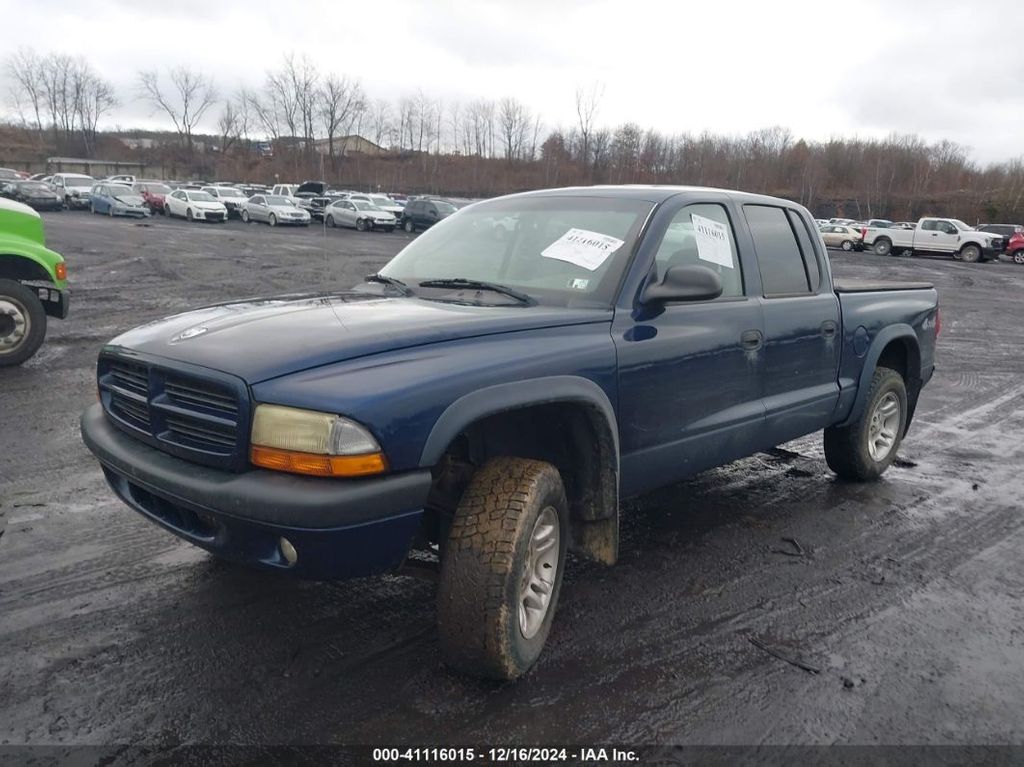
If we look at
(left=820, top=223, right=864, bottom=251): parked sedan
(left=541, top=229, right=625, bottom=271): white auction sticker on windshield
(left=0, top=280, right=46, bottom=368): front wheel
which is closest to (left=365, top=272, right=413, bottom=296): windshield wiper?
(left=541, top=229, right=625, bottom=271): white auction sticker on windshield

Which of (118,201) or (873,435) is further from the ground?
(118,201)

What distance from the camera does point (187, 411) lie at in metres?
2.64

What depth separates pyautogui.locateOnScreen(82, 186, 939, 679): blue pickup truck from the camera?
246cm

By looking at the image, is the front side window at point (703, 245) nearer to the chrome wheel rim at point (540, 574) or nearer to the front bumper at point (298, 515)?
the chrome wheel rim at point (540, 574)

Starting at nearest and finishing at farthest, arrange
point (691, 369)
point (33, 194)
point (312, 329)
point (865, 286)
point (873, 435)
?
point (312, 329), point (691, 369), point (865, 286), point (873, 435), point (33, 194)

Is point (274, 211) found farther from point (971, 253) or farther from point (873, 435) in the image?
point (873, 435)

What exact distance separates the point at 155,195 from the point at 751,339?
40397mm

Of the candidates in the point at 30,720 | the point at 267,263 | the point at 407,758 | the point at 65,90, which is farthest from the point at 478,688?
the point at 65,90

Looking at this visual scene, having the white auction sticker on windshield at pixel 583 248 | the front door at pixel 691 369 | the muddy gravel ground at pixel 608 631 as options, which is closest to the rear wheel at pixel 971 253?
the muddy gravel ground at pixel 608 631

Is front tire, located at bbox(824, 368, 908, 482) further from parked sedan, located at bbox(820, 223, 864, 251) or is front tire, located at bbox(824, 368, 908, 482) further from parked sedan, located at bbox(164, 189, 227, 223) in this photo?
parked sedan, located at bbox(164, 189, 227, 223)

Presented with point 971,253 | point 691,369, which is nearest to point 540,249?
point 691,369

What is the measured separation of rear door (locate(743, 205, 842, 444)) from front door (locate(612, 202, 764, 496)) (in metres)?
0.17

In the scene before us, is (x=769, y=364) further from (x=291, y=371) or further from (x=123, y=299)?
(x=123, y=299)

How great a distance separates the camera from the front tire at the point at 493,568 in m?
2.63
